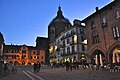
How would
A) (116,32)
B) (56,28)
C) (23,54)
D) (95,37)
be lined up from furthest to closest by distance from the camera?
(23,54) < (56,28) < (95,37) < (116,32)

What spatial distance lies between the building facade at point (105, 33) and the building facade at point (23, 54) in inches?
2146

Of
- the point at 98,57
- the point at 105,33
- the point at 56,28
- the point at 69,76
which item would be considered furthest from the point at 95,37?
the point at 56,28

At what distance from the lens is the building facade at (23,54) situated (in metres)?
78.5

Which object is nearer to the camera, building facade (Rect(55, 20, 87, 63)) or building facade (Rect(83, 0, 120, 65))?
building facade (Rect(83, 0, 120, 65))

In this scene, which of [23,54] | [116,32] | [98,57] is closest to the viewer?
[116,32]

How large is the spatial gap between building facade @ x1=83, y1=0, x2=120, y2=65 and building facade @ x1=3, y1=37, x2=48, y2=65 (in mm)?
54496

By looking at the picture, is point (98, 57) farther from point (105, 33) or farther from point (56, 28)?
point (56, 28)

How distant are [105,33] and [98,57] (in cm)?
711

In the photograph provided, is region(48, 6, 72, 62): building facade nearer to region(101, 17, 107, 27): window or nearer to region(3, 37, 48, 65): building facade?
region(3, 37, 48, 65): building facade

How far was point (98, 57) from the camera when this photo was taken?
32781mm

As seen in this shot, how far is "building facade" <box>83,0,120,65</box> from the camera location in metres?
25.7

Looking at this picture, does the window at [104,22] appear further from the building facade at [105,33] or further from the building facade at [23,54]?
the building facade at [23,54]

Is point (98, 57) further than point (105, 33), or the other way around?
point (98, 57)

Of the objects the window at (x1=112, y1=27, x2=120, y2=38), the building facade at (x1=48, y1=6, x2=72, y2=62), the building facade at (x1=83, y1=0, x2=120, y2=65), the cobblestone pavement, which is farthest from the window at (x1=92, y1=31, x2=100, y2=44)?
the building facade at (x1=48, y1=6, x2=72, y2=62)
